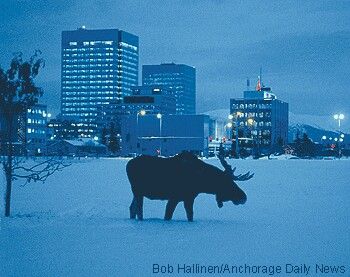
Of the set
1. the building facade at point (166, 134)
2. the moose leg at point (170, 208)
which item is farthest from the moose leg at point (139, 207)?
the building facade at point (166, 134)

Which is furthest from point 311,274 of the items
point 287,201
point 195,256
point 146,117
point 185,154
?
point 146,117

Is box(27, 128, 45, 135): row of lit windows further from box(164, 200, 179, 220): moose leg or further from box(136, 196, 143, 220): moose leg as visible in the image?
box(164, 200, 179, 220): moose leg

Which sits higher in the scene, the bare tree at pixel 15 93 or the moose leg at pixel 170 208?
the bare tree at pixel 15 93

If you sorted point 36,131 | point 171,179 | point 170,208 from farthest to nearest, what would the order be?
point 36,131 < point 170,208 < point 171,179

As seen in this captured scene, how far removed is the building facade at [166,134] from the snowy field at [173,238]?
451ft

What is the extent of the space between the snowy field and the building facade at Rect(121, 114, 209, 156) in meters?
138

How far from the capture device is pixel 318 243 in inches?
525

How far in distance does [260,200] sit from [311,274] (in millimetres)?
13421

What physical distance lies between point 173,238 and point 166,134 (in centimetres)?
15124

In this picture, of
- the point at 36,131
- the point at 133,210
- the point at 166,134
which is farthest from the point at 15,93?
the point at 36,131

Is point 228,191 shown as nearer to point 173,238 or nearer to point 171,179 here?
point 171,179

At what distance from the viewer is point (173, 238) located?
14062 mm

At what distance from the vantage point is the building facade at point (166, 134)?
532 feet

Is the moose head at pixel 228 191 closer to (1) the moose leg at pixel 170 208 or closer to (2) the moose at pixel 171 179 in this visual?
(2) the moose at pixel 171 179
